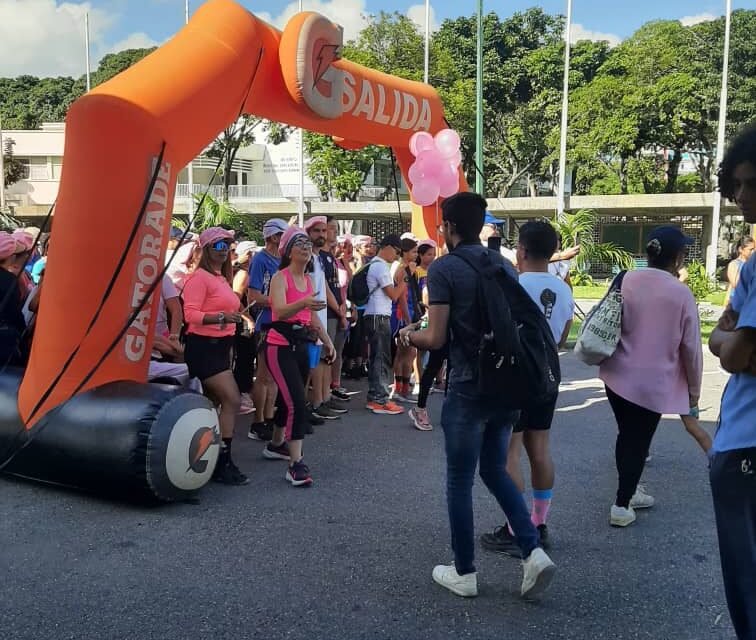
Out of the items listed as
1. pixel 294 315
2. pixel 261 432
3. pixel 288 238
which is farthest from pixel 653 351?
pixel 261 432

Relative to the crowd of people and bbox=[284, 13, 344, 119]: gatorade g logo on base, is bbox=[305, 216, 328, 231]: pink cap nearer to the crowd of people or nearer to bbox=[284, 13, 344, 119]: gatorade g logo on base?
the crowd of people

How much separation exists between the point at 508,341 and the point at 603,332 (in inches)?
46.3

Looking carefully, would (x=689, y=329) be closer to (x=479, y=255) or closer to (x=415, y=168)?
(x=479, y=255)

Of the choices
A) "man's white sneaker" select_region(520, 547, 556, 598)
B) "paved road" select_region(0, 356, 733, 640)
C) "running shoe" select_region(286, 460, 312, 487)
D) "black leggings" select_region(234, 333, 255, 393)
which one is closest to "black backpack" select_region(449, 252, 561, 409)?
"man's white sneaker" select_region(520, 547, 556, 598)

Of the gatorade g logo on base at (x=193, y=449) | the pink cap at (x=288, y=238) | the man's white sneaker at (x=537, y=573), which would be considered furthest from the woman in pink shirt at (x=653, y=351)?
the gatorade g logo on base at (x=193, y=449)

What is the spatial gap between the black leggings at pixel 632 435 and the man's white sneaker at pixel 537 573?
3.83 feet

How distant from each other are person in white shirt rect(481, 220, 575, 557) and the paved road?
18cm

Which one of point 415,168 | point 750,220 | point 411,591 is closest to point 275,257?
point 415,168

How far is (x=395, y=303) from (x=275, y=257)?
1.74 meters

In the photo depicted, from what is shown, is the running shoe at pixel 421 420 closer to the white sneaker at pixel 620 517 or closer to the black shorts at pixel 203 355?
the black shorts at pixel 203 355

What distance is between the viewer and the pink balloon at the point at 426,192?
9344mm

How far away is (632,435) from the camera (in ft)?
13.6

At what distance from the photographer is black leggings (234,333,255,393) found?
680 centimetres

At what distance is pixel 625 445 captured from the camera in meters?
4.16
